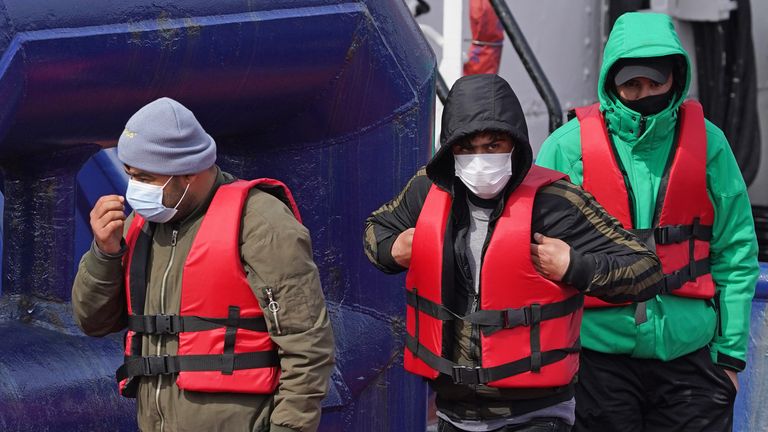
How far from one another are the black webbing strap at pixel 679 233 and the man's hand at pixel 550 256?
2.12 feet

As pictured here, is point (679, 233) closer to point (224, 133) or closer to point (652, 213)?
point (652, 213)

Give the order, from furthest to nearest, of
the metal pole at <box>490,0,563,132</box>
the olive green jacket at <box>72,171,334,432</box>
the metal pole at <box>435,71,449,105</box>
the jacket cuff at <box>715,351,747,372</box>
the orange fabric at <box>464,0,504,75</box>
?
the orange fabric at <box>464,0,504,75</box> < the metal pole at <box>490,0,563,132</box> < the metal pole at <box>435,71,449,105</box> < the jacket cuff at <box>715,351,747,372</box> < the olive green jacket at <box>72,171,334,432</box>

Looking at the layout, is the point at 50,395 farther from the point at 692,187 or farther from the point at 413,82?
the point at 692,187

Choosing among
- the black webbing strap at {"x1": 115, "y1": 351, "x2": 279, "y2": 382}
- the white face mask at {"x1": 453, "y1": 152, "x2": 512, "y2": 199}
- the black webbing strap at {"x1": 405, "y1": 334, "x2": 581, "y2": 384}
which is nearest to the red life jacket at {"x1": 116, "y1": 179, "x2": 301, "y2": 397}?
the black webbing strap at {"x1": 115, "y1": 351, "x2": 279, "y2": 382}

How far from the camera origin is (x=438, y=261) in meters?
2.96

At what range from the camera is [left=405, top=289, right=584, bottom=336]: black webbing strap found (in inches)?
116

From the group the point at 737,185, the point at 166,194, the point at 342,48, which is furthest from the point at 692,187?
the point at 166,194

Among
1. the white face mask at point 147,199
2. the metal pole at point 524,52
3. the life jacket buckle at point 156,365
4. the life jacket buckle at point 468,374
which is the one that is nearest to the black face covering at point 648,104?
the life jacket buckle at point 468,374

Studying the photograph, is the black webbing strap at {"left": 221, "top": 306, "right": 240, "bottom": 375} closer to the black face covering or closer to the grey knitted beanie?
the grey knitted beanie

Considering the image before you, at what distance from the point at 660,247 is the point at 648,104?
402 mm

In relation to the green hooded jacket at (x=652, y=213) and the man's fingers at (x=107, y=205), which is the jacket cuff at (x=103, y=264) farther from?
the green hooded jacket at (x=652, y=213)

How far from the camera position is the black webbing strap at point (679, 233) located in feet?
11.4

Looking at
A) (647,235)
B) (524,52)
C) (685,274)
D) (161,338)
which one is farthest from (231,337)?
(524,52)

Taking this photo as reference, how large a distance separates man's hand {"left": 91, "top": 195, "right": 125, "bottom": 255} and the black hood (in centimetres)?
75
